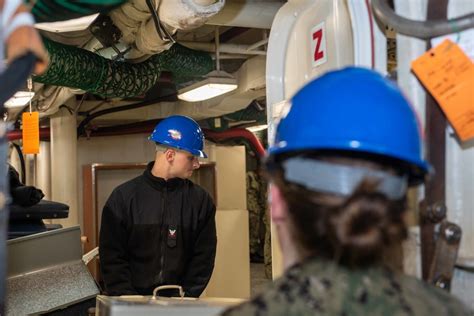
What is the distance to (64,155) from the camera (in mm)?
5961

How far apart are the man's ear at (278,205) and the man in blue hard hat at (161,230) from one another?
6.21ft

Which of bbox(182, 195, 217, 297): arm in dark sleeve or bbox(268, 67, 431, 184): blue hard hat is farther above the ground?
bbox(268, 67, 431, 184): blue hard hat

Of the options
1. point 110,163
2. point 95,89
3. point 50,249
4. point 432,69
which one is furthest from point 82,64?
point 110,163

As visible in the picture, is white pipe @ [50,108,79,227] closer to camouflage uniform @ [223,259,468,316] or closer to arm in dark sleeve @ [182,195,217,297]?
arm in dark sleeve @ [182,195,217,297]

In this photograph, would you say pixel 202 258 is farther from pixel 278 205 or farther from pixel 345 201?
pixel 345 201

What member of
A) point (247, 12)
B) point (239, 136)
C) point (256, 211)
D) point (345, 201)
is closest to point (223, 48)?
point (247, 12)

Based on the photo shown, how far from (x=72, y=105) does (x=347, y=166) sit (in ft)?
18.0

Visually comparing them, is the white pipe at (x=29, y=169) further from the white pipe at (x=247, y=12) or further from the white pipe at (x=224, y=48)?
the white pipe at (x=247, y=12)

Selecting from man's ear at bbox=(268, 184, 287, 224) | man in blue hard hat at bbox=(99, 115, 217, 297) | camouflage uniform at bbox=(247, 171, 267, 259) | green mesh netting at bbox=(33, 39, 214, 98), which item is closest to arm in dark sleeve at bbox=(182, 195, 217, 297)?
man in blue hard hat at bbox=(99, 115, 217, 297)

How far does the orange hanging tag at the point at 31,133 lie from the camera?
8.11ft

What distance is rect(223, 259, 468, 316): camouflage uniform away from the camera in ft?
2.59

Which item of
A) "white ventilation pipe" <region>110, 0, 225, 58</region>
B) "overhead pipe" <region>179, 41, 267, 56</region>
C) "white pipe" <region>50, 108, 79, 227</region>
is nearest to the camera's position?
"white ventilation pipe" <region>110, 0, 225, 58</region>

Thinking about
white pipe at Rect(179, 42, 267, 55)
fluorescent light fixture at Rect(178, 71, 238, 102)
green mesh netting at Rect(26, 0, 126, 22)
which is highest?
white pipe at Rect(179, 42, 267, 55)

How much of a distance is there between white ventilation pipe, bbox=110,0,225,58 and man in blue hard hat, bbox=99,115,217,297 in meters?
0.51
